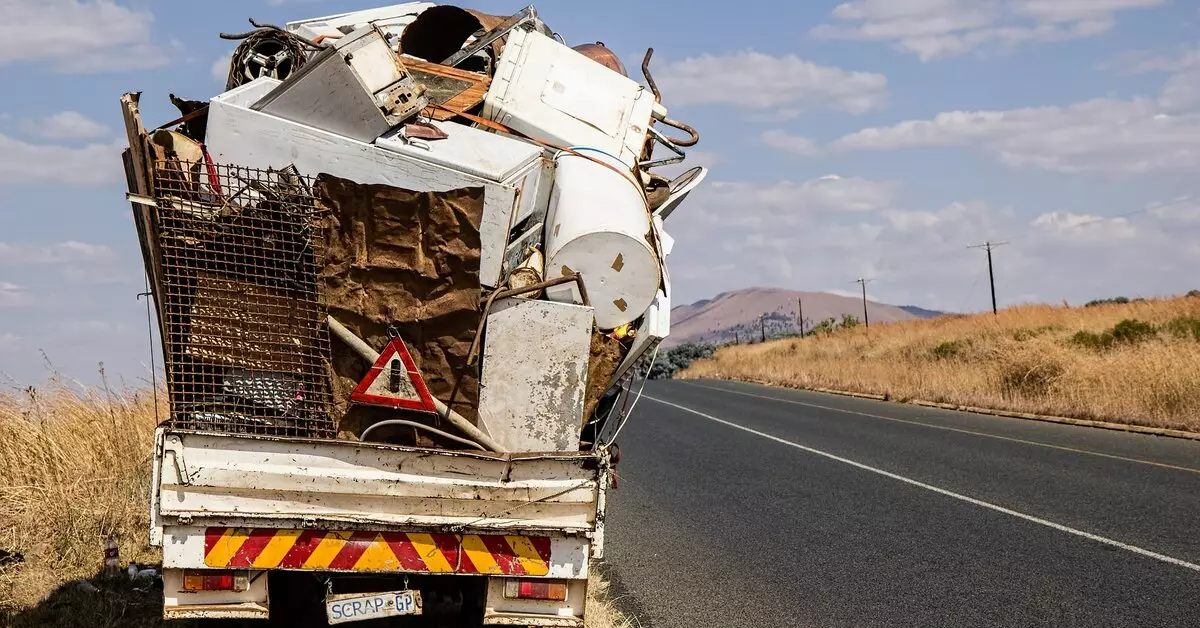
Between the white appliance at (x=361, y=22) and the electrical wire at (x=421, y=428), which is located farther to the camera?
the white appliance at (x=361, y=22)

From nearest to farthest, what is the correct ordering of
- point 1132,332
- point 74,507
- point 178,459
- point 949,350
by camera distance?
point 178,459 → point 74,507 → point 1132,332 → point 949,350

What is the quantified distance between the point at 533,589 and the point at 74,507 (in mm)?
4510

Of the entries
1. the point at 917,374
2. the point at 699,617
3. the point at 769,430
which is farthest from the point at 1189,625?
the point at 917,374

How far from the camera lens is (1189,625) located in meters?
5.75

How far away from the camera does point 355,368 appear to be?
15.8 feet

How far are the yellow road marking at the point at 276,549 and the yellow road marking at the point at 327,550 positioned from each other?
0.33 ft

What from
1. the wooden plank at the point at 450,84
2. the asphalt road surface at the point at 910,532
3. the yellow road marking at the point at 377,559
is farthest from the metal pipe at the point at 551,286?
the asphalt road surface at the point at 910,532

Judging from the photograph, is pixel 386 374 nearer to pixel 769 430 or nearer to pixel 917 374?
pixel 769 430

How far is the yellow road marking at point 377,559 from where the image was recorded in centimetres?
470

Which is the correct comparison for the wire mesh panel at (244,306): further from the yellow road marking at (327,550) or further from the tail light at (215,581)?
the tail light at (215,581)

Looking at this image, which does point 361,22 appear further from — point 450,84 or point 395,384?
point 395,384

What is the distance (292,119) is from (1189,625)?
507 cm

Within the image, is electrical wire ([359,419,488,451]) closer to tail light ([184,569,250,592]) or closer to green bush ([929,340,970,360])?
tail light ([184,569,250,592])

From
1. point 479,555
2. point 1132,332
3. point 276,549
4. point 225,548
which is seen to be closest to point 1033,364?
point 1132,332
